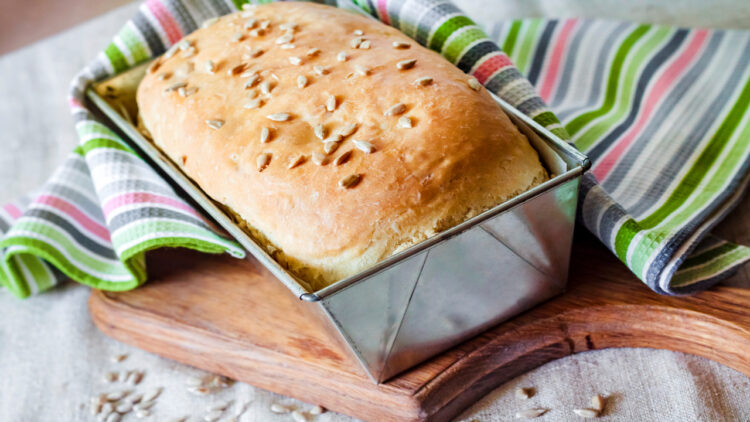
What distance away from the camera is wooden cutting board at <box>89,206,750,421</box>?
1075 mm

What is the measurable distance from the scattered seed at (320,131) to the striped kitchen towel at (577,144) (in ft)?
0.76

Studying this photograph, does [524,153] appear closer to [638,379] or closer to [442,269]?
[442,269]

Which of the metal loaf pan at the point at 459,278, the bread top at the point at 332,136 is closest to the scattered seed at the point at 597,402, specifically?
the metal loaf pan at the point at 459,278

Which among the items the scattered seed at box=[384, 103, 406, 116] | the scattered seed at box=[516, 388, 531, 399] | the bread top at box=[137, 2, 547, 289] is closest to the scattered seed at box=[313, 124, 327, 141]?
the bread top at box=[137, 2, 547, 289]

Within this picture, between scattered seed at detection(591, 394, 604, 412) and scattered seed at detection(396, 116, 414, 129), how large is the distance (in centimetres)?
47

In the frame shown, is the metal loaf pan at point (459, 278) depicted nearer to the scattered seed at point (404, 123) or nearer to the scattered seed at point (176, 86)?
the scattered seed at point (404, 123)

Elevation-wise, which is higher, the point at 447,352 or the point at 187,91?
the point at 187,91

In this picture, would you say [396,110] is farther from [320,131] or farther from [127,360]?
[127,360]

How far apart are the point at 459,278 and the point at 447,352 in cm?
17

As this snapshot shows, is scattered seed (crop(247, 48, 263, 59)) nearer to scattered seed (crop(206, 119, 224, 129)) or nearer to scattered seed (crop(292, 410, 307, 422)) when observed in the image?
scattered seed (crop(206, 119, 224, 129))

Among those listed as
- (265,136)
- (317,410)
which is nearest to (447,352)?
(317,410)

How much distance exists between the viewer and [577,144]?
4.57ft

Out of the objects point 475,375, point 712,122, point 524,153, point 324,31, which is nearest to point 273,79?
point 324,31

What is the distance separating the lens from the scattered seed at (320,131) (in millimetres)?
1118
